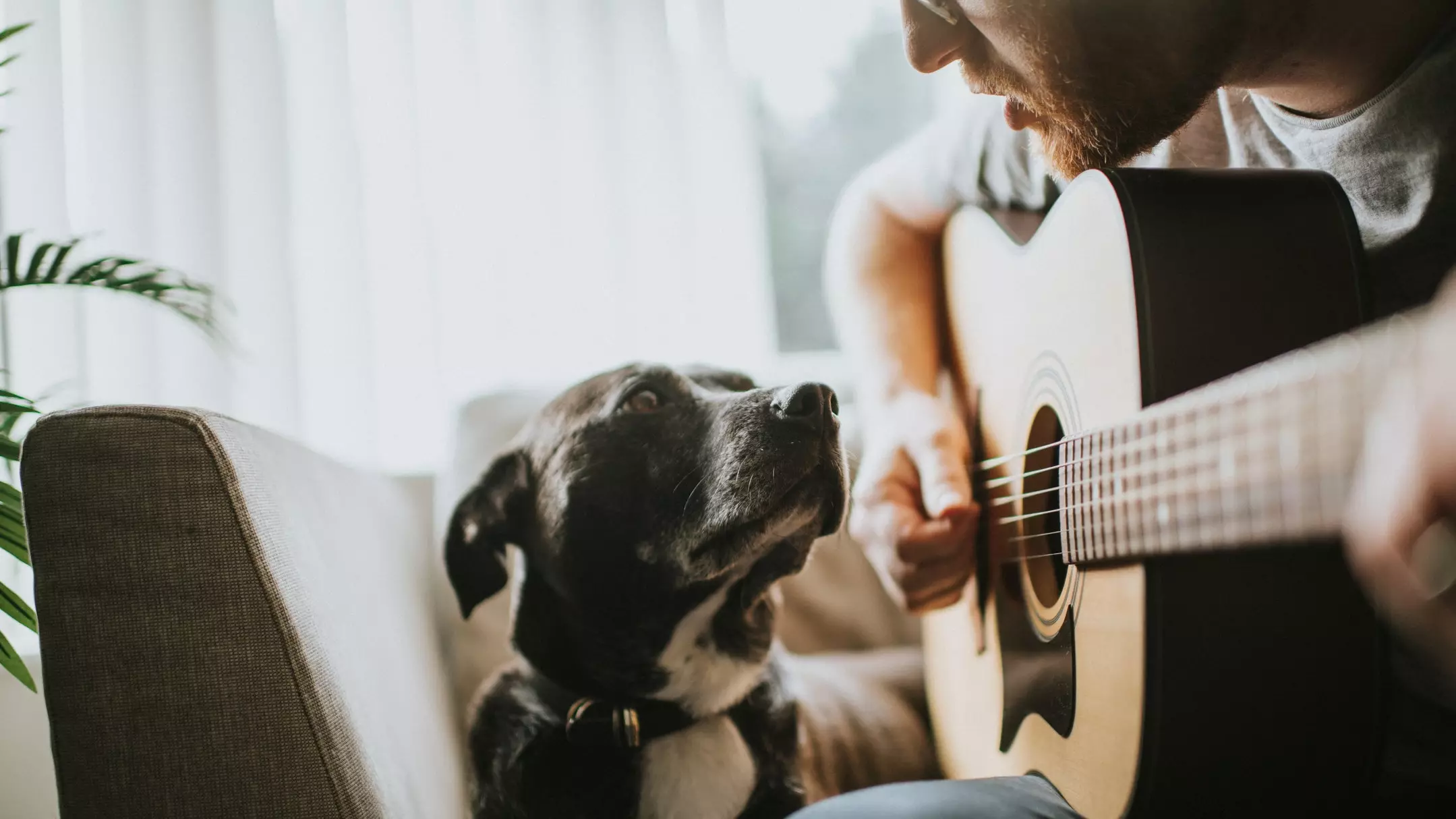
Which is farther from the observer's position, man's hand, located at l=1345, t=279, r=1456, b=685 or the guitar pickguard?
the guitar pickguard

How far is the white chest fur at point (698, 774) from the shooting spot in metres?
0.84

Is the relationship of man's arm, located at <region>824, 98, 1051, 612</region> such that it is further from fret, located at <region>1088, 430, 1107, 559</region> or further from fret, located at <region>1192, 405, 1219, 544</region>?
fret, located at <region>1192, 405, 1219, 544</region>

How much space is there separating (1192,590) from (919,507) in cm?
47

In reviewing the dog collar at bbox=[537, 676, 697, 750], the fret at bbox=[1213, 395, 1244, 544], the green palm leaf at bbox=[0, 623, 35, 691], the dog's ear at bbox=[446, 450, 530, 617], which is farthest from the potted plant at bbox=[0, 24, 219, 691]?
the fret at bbox=[1213, 395, 1244, 544]

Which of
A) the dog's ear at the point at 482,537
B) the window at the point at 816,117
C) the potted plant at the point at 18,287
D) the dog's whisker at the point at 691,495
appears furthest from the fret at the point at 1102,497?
the window at the point at 816,117

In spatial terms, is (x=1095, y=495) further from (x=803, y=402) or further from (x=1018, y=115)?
(x=1018, y=115)

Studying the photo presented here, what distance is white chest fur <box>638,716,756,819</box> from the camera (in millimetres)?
841

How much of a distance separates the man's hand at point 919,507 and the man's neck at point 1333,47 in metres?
0.50

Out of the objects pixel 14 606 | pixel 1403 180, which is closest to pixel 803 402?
pixel 1403 180

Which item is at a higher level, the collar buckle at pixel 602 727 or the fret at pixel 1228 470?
the fret at pixel 1228 470

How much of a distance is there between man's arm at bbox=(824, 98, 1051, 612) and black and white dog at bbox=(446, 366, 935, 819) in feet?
0.68

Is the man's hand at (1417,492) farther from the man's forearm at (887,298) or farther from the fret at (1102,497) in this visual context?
the man's forearm at (887,298)

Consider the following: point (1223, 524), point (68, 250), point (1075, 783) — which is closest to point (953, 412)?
point (1075, 783)

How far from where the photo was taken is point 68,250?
1.09 metres
